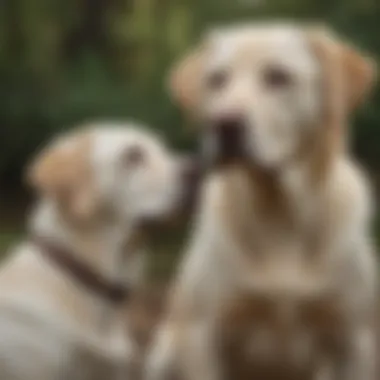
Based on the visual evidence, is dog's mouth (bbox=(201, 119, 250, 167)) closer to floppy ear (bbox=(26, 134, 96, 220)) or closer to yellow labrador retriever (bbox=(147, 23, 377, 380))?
yellow labrador retriever (bbox=(147, 23, 377, 380))

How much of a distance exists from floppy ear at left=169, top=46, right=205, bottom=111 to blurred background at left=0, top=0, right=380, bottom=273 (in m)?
0.03

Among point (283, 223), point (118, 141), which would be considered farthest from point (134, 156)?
point (283, 223)

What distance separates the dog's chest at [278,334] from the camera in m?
1.66

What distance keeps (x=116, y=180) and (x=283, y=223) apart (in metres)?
0.26

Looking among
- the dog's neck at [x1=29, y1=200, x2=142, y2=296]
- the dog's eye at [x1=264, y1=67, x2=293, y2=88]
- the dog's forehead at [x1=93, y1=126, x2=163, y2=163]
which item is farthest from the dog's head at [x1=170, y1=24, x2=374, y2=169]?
the dog's neck at [x1=29, y1=200, x2=142, y2=296]

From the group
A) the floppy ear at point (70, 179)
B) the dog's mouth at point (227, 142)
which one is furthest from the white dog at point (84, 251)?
the dog's mouth at point (227, 142)

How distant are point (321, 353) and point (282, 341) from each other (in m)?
0.07

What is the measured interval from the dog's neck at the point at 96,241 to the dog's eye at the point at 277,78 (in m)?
0.32

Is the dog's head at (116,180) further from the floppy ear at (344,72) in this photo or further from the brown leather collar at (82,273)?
the floppy ear at (344,72)

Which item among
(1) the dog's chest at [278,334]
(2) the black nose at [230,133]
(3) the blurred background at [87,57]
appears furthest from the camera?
(3) the blurred background at [87,57]

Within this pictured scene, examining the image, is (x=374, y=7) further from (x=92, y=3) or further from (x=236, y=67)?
(x=92, y=3)

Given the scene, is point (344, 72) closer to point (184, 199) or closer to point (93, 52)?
point (184, 199)

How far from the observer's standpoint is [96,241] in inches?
69.5

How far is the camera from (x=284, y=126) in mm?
1598
